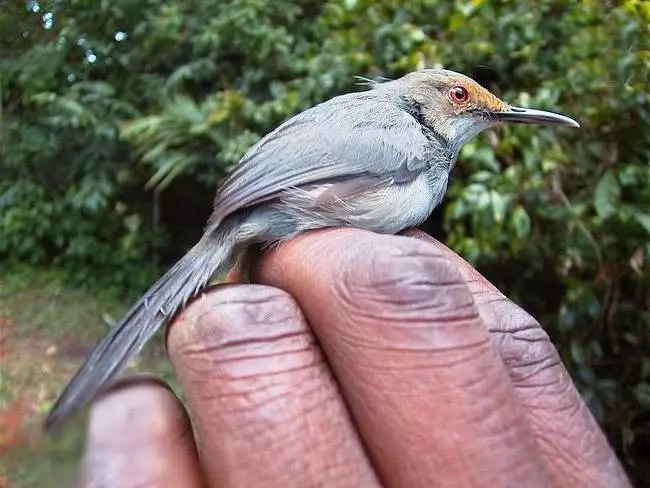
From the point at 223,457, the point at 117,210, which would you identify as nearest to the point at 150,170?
the point at 117,210

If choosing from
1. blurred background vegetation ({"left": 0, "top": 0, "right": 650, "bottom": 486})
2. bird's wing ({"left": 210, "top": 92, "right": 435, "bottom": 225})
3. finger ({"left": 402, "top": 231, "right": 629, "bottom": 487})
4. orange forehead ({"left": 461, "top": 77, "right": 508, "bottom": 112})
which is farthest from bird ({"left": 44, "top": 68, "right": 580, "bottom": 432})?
blurred background vegetation ({"left": 0, "top": 0, "right": 650, "bottom": 486})

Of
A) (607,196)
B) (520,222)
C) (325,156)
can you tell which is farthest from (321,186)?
(607,196)

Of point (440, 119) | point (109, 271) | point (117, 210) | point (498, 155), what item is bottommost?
point (109, 271)

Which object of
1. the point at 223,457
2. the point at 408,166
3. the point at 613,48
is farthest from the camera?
the point at 613,48

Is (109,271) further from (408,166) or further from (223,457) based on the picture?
(223,457)

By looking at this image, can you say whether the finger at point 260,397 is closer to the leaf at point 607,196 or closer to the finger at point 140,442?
the finger at point 140,442

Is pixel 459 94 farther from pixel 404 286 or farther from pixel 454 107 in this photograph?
pixel 404 286

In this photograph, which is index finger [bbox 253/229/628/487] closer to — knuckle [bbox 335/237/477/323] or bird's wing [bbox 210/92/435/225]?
knuckle [bbox 335/237/477/323]
